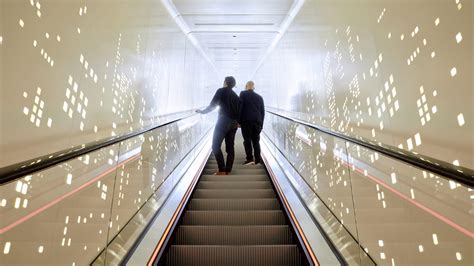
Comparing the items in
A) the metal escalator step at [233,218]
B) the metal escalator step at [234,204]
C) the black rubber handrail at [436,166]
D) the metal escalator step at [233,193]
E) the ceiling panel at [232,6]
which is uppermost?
the ceiling panel at [232,6]

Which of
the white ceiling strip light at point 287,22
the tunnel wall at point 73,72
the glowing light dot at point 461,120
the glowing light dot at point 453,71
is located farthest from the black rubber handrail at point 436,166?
the white ceiling strip light at point 287,22

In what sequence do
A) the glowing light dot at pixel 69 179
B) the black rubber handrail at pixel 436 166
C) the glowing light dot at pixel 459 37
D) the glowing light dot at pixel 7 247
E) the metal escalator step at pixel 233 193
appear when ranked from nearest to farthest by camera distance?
the black rubber handrail at pixel 436 166
the glowing light dot at pixel 7 247
the glowing light dot at pixel 459 37
the glowing light dot at pixel 69 179
the metal escalator step at pixel 233 193

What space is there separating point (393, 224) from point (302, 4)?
5.14m

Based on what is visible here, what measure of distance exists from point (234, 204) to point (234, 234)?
807mm

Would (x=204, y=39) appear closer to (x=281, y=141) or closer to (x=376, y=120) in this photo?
(x=281, y=141)

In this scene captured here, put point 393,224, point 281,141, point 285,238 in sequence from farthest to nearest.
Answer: point 281,141, point 285,238, point 393,224

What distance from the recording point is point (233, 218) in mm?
3477

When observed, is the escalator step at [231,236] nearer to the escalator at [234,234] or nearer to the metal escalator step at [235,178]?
the escalator at [234,234]

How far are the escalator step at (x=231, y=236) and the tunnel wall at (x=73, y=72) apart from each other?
1401mm

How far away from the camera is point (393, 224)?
2.04m

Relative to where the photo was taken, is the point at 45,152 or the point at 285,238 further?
the point at 285,238

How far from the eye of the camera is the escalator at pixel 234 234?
106 inches

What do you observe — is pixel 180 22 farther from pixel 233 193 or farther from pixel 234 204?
pixel 234 204

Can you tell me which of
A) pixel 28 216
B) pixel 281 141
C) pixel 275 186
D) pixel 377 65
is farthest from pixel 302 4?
pixel 28 216
